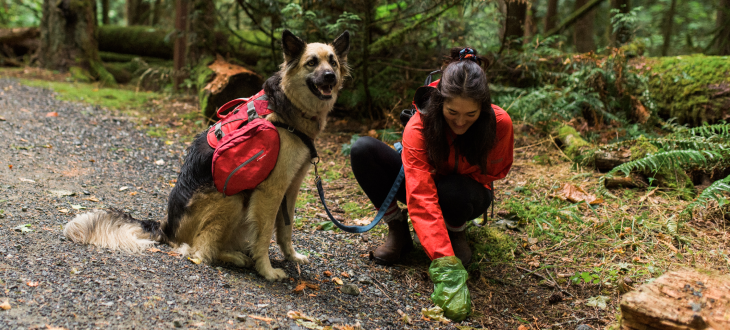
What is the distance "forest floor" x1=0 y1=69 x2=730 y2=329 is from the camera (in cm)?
227

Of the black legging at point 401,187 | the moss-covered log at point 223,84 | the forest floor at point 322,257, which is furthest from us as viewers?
the moss-covered log at point 223,84

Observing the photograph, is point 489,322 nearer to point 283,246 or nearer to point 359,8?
point 283,246

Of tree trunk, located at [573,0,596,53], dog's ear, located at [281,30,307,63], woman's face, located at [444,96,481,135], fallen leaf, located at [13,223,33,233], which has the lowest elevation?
fallen leaf, located at [13,223,33,233]

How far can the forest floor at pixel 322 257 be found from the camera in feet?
7.43

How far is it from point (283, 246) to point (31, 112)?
16.8 feet

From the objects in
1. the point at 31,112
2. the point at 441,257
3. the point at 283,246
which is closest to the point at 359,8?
the point at 283,246

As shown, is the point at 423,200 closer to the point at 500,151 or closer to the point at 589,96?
the point at 500,151

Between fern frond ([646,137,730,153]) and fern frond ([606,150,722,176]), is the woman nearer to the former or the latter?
fern frond ([606,150,722,176])

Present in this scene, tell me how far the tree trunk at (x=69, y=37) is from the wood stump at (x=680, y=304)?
32.6 ft

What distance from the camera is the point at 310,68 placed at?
120 inches

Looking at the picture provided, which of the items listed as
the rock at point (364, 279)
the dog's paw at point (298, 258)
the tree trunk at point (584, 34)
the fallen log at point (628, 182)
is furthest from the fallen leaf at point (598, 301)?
the tree trunk at point (584, 34)

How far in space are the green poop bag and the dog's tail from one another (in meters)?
2.00

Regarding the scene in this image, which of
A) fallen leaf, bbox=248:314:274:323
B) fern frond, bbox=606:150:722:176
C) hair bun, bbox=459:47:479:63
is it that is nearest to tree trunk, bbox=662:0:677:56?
fern frond, bbox=606:150:722:176

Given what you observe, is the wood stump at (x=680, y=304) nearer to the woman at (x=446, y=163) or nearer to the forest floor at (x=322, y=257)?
the forest floor at (x=322, y=257)
